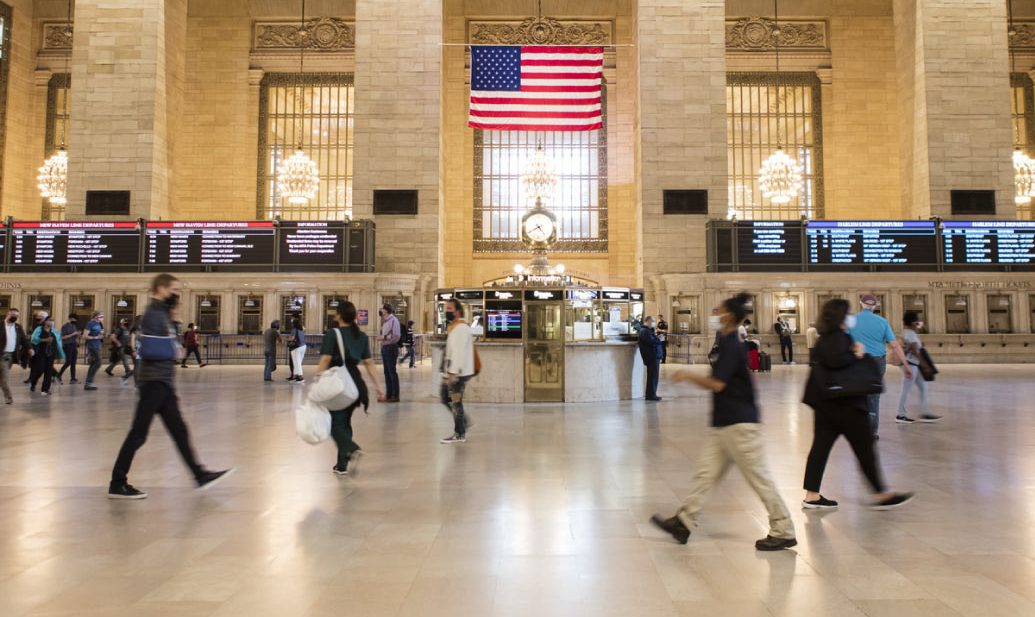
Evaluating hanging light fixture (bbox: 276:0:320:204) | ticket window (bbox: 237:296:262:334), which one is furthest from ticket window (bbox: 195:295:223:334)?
hanging light fixture (bbox: 276:0:320:204)

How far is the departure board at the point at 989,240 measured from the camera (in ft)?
62.6

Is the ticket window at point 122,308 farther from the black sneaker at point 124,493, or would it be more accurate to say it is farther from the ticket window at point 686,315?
the black sneaker at point 124,493

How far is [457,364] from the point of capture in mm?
6949

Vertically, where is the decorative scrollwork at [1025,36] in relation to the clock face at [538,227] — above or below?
above

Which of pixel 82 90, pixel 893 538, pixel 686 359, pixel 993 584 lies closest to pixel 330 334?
pixel 893 538

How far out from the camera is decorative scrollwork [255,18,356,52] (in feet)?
91.6

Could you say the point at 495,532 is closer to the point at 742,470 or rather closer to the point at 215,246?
the point at 742,470

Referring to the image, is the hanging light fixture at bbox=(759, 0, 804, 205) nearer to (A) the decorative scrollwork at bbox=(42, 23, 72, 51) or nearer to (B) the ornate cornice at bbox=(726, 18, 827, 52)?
(B) the ornate cornice at bbox=(726, 18, 827, 52)

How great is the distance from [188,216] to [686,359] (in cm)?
2087

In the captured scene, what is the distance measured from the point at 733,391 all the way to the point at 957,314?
19.9m

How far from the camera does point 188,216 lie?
26.9 meters

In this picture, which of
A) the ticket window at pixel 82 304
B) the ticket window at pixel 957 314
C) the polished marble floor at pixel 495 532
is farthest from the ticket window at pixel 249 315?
the ticket window at pixel 957 314

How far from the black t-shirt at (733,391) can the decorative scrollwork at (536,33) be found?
87.0 feet

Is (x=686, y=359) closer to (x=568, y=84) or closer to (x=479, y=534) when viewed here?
(x=568, y=84)
